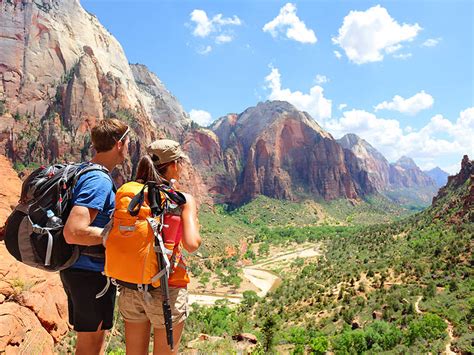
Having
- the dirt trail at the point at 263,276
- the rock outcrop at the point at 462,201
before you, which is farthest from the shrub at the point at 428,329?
the dirt trail at the point at 263,276

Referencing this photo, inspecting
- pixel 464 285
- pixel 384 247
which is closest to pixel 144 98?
pixel 384 247

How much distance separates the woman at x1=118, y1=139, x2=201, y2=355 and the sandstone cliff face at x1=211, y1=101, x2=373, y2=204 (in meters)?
116

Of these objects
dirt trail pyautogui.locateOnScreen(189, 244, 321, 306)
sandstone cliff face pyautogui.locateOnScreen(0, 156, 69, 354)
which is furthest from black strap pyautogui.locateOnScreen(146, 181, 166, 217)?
dirt trail pyautogui.locateOnScreen(189, 244, 321, 306)

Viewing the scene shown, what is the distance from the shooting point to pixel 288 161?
434ft

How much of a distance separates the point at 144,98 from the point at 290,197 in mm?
62388

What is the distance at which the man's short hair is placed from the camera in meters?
3.25

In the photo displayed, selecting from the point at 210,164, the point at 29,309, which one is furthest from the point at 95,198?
the point at 210,164

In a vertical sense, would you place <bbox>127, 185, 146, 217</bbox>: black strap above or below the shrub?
above

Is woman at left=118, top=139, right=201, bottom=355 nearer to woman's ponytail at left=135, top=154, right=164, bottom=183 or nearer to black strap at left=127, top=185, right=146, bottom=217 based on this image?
woman's ponytail at left=135, top=154, right=164, bottom=183

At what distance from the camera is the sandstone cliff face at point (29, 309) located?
188 inches

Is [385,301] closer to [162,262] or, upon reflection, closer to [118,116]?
[162,262]

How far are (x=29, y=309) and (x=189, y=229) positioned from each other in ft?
14.1

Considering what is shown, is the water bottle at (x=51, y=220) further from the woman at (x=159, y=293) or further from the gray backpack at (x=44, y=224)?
the woman at (x=159, y=293)

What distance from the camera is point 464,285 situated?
79.2 feet
